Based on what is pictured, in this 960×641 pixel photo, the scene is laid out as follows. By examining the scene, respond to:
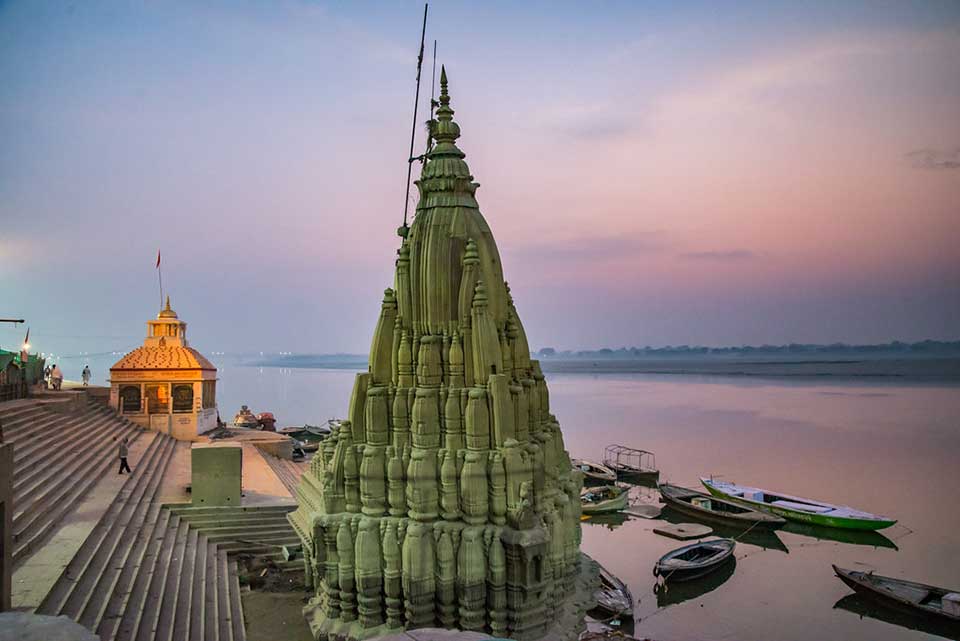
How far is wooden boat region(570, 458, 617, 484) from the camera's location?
3412 centimetres

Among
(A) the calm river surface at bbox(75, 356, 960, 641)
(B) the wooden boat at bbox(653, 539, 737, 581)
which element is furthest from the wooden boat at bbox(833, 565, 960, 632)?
(B) the wooden boat at bbox(653, 539, 737, 581)

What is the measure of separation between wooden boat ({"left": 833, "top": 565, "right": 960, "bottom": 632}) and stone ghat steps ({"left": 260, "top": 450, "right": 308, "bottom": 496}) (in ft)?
58.5

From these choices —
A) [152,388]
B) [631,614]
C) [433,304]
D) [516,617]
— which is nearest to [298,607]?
[516,617]

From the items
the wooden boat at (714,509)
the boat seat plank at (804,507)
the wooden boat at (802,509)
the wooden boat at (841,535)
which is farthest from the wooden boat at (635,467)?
the wooden boat at (841,535)

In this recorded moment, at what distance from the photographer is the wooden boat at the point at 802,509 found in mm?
25016

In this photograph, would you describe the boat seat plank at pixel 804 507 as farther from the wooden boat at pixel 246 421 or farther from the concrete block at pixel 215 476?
the wooden boat at pixel 246 421

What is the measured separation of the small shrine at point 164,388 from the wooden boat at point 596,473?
1991 cm

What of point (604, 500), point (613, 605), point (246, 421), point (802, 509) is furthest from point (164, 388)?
point (802, 509)

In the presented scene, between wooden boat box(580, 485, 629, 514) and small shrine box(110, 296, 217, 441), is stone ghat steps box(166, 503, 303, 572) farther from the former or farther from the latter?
small shrine box(110, 296, 217, 441)

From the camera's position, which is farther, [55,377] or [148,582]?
[55,377]

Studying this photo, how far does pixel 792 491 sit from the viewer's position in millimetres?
32969

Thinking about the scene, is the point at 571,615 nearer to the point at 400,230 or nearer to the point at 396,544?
the point at 396,544

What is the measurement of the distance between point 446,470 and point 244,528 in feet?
31.6

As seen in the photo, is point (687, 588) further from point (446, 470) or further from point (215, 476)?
point (215, 476)
